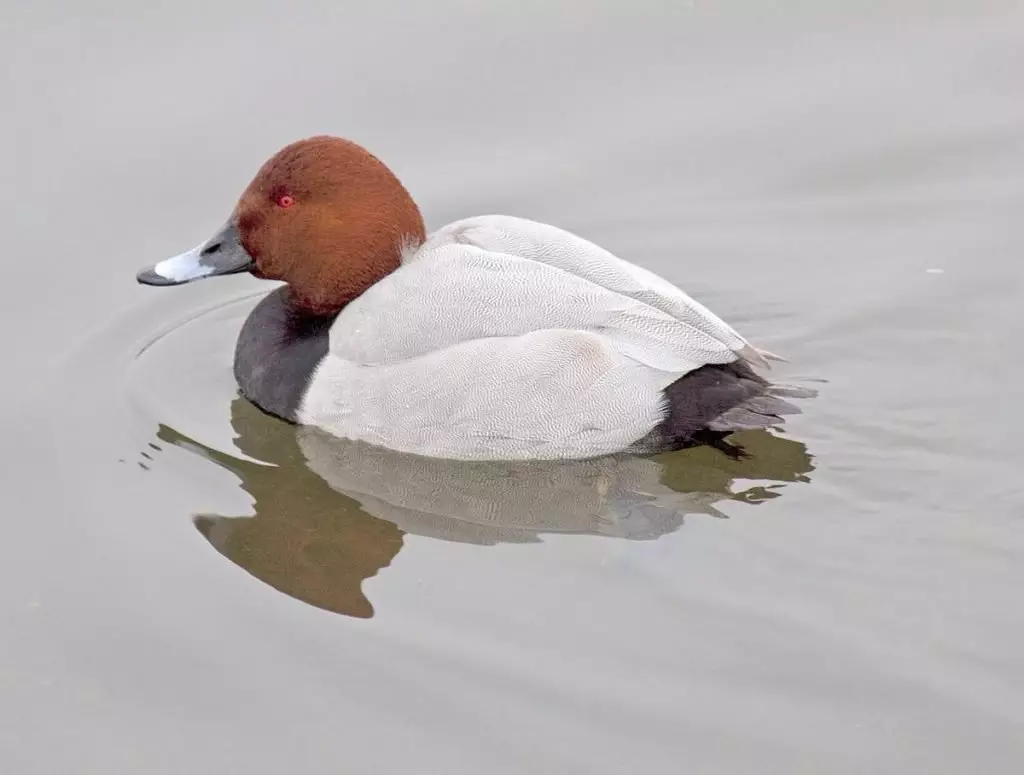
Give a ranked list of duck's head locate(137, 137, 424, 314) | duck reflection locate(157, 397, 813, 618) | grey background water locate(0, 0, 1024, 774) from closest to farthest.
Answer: grey background water locate(0, 0, 1024, 774) → duck reflection locate(157, 397, 813, 618) → duck's head locate(137, 137, 424, 314)

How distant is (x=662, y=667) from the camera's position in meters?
4.27

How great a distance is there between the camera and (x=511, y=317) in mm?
5145

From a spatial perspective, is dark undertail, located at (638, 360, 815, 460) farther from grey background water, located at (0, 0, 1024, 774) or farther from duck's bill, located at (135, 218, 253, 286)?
duck's bill, located at (135, 218, 253, 286)

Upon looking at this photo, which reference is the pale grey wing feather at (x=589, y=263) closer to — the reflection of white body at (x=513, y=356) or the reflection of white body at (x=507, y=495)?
the reflection of white body at (x=513, y=356)

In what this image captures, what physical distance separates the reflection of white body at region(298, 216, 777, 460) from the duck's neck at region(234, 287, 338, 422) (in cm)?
17

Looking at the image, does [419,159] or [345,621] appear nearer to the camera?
[345,621]

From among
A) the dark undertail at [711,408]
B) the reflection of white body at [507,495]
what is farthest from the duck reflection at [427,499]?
the dark undertail at [711,408]

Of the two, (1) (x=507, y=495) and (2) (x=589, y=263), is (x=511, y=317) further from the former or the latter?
(1) (x=507, y=495)

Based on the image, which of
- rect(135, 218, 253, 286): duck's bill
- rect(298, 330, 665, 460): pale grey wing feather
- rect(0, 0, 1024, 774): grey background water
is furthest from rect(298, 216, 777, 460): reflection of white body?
rect(135, 218, 253, 286): duck's bill

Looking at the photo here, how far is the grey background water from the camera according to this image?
13.6 ft

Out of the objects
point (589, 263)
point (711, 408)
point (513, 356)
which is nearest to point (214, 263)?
point (513, 356)

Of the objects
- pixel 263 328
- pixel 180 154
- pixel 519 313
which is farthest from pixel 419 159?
pixel 519 313

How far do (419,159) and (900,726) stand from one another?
3978 mm

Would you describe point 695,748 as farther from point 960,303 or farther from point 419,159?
point 419,159
